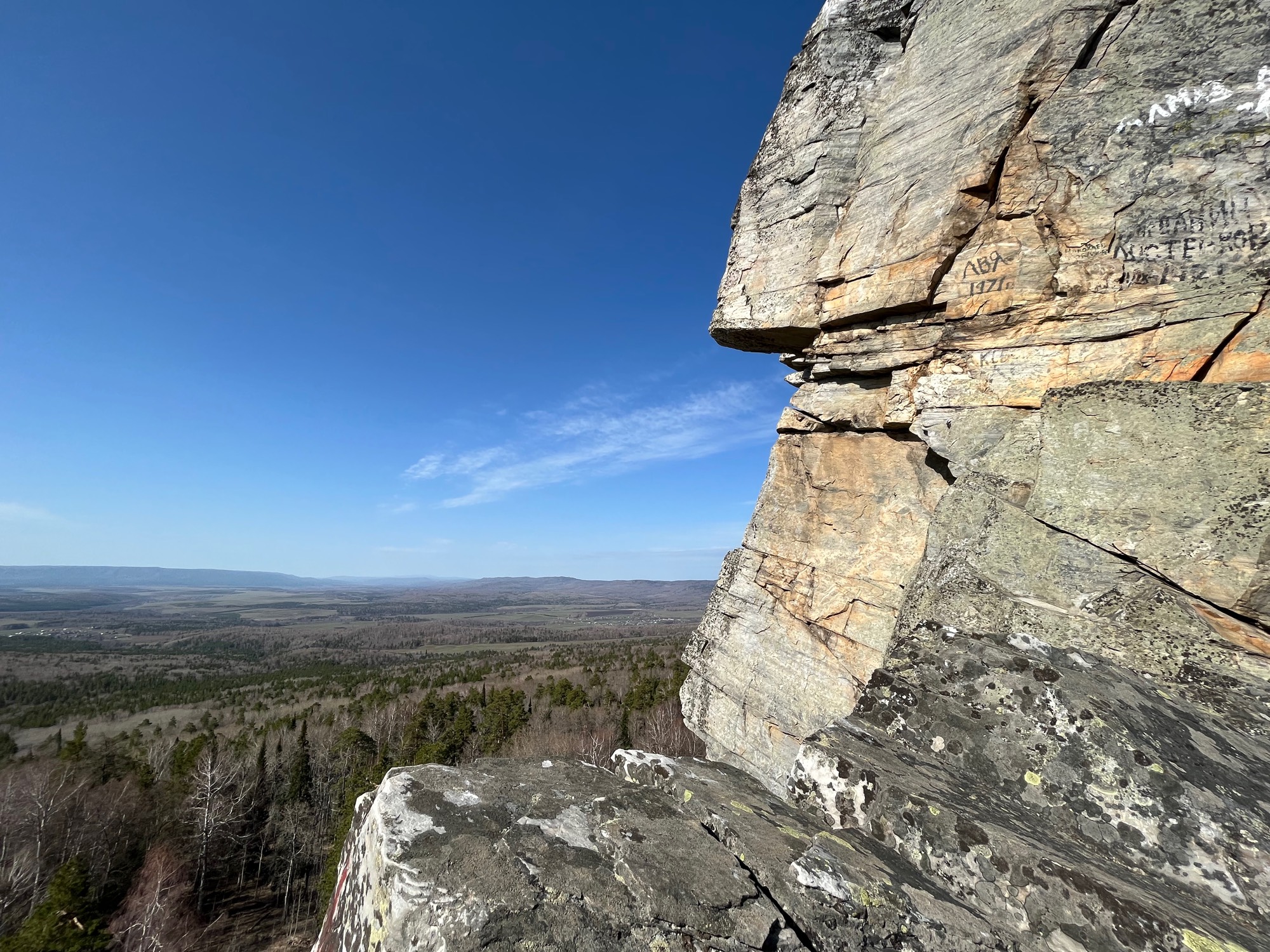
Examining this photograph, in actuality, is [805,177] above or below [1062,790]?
above

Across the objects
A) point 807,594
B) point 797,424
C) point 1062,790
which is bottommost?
point 1062,790

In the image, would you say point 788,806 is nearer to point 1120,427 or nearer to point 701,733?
point 1120,427

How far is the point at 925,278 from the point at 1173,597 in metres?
5.57

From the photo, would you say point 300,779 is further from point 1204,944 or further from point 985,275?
point 985,275

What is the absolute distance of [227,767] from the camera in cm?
3884

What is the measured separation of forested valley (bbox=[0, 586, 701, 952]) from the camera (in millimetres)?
27547

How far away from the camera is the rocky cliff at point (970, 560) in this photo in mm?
2877

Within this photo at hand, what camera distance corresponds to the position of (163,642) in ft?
534

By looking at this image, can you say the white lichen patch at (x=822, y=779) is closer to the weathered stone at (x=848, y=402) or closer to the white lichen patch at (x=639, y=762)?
the white lichen patch at (x=639, y=762)

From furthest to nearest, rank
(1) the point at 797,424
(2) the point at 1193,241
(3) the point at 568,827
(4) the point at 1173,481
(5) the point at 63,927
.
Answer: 1. (5) the point at 63,927
2. (1) the point at 797,424
3. (2) the point at 1193,241
4. (4) the point at 1173,481
5. (3) the point at 568,827

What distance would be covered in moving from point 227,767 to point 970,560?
51.6m

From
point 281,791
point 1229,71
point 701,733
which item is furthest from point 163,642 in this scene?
point 1229,71

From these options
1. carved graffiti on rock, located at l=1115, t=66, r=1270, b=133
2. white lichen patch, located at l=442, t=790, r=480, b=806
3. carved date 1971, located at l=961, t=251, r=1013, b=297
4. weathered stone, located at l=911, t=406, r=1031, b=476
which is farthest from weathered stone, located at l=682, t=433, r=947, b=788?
white lichen patch, located at l=442, t=790, r=480, b=806

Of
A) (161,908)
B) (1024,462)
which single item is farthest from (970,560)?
(161,908)
